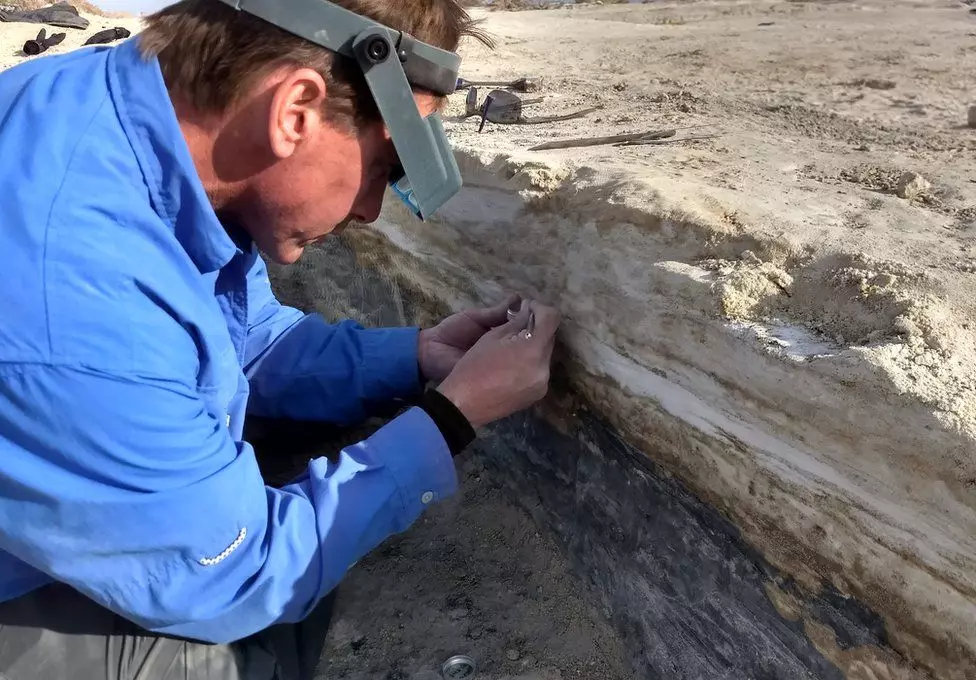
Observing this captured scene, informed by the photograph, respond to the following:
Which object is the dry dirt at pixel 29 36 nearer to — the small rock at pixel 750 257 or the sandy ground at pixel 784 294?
the sandy ground at pixel 784 294

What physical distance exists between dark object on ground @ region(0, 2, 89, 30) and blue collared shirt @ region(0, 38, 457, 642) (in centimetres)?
707

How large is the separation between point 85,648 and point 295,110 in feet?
3.46

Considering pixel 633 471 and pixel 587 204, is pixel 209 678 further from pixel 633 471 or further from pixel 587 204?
pixel 587 204

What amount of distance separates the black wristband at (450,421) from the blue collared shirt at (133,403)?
0.05 m

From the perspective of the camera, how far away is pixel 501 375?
4.92ft

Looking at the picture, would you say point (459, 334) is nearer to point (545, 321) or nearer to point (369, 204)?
point (545, 321)

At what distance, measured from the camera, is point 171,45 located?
1173 mm

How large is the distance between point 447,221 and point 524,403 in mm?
614

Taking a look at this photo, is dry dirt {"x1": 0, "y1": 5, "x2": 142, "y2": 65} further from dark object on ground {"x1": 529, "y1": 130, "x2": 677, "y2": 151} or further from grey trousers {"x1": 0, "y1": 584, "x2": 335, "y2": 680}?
grey trousers {"x1": 0, "y1": 584, "x2": 335, "y2": 680}

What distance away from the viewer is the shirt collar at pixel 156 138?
44.9 inches

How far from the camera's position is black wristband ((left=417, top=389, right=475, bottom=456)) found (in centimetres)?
148

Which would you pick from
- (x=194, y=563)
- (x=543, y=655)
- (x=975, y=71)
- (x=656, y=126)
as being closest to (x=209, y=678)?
(x=194, y=563)

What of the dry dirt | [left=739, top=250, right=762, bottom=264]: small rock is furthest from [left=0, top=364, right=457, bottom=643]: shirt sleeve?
the dry dirt

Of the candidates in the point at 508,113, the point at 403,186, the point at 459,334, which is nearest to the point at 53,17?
the point at 508,113
